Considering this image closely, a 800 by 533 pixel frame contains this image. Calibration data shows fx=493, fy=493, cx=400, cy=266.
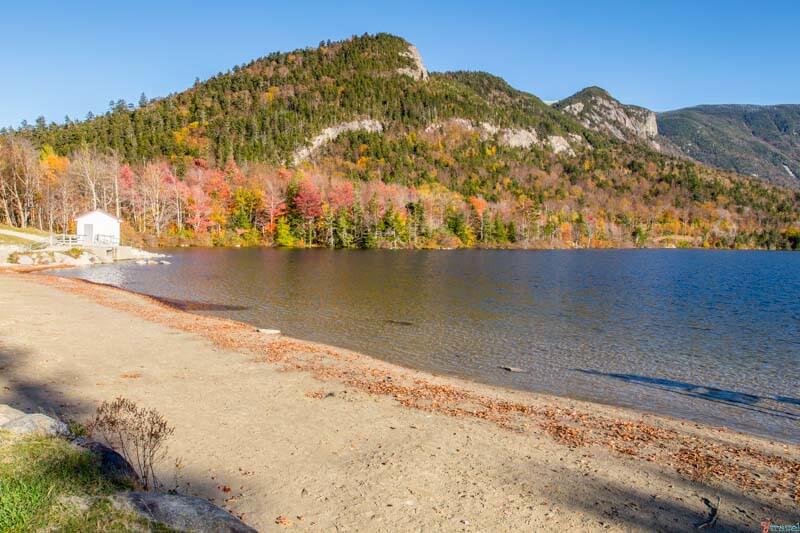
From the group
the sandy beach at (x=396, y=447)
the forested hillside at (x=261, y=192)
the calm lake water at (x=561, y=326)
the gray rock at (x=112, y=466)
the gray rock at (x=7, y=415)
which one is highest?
the forested hillside at (x=261, y=192)

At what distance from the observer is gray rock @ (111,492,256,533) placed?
14.9 feet

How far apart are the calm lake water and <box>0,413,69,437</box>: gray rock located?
13.1 m

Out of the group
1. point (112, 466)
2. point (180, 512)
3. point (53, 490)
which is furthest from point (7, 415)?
point (180, 512)

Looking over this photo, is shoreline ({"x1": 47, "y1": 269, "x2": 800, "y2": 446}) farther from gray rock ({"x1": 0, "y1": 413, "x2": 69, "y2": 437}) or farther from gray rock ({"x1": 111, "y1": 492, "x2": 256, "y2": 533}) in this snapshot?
gray rock ({"x1": 111, "y1": 492, "x2": 256, "y2": 533})

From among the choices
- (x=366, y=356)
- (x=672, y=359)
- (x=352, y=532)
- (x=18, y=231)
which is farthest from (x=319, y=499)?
(x=18, y=231)

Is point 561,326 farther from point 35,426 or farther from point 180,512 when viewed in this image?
point 180,512

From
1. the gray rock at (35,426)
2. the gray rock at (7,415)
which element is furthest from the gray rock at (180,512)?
the gray rock at (7,415)

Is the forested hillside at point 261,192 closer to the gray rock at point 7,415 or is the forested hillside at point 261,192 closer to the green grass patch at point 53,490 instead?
the gray rock at point 7,415

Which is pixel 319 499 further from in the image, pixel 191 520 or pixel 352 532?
pixel 191 520

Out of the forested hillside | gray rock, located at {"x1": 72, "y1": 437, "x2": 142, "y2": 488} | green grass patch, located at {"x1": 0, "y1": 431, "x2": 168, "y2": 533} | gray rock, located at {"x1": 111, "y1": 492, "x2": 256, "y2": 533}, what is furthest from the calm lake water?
the forested hillside

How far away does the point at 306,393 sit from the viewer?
1316 centimetres

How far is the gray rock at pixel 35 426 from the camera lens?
6.41m

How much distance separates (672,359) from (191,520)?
21116mm

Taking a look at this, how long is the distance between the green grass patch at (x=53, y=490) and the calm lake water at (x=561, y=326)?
1354 centimetres
